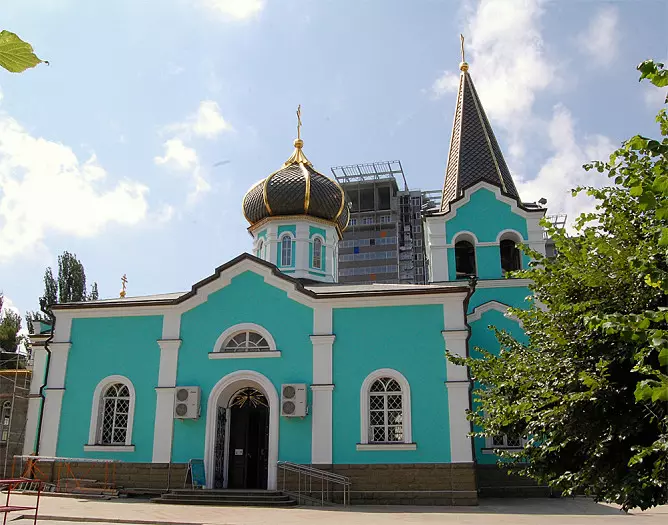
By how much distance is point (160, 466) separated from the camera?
14.9 m

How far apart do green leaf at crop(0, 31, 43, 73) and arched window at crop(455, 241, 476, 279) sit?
16.7 meters

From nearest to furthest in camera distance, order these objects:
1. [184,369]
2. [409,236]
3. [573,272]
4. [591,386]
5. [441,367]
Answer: [591,386]
[573,272]
[441,367]
[184,369]
[409,236]

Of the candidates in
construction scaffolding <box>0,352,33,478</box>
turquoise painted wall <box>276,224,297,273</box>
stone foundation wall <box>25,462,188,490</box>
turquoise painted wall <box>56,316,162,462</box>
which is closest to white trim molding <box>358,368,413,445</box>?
stone foundation wall <box>25,462,188,490</box>

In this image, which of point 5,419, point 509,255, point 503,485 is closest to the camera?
point 503,485

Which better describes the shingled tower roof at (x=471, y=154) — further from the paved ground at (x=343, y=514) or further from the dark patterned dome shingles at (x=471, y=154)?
the paved ground at (x=343, y=514)

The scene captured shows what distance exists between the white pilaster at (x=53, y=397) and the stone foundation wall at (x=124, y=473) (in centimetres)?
49

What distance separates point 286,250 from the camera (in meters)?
20.2

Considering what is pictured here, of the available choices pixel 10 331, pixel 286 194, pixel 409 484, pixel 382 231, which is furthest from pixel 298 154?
pixel 382 231

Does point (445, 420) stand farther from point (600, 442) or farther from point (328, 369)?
point (600, 442)

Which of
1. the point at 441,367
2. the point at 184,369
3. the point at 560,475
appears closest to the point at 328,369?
the point at 441,367

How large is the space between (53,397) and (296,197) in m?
8.87

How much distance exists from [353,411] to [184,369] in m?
4.23

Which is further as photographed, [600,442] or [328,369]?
[328,369]

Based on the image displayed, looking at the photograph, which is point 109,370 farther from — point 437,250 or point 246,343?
point 437,250
